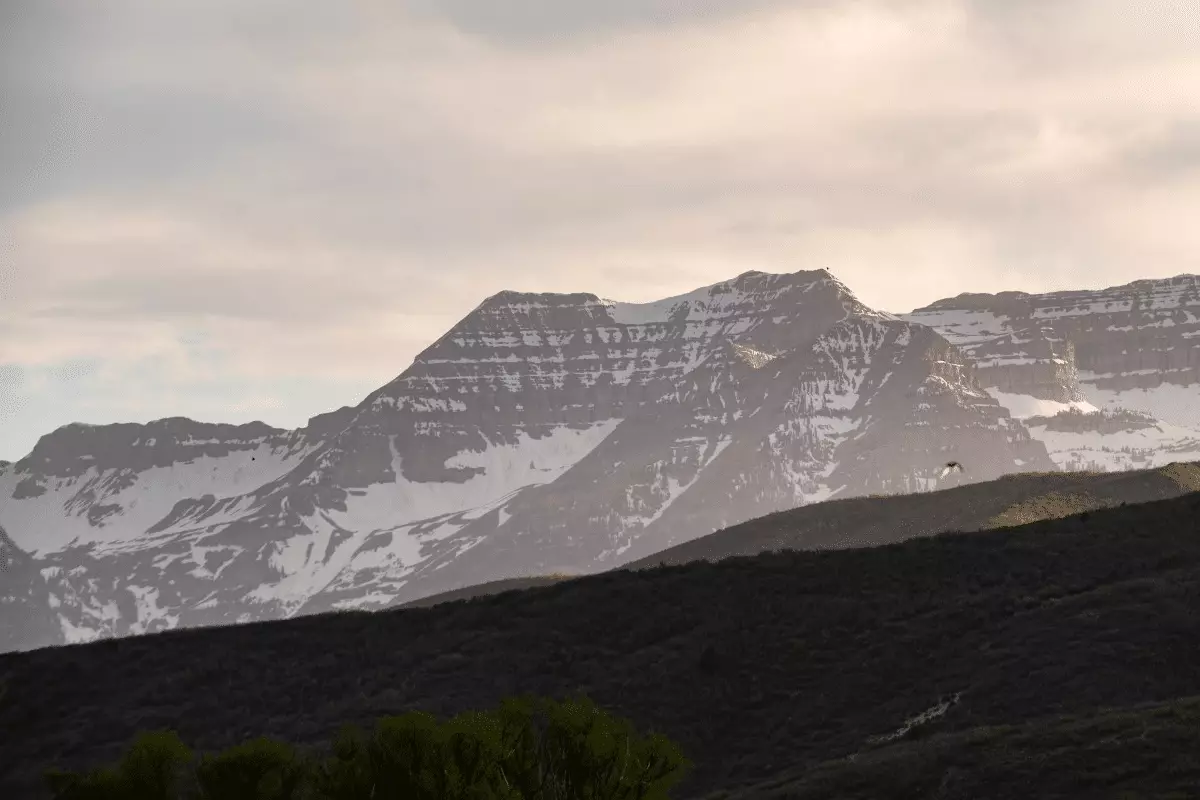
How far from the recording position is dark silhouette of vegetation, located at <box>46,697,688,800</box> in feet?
145

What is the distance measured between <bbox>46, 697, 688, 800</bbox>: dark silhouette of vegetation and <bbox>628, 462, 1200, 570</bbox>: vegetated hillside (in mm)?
118091

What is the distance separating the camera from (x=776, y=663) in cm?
8575

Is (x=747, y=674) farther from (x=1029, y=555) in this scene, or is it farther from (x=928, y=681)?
(x=1029, y=555)

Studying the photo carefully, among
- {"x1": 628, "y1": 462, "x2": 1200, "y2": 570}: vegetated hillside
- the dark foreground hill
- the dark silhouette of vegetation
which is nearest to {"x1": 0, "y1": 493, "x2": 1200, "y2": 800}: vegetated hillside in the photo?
the dark silhouette of vegetation

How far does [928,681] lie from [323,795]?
42.7 m

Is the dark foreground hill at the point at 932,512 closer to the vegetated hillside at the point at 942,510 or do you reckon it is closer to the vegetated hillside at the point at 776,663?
the vegetated hillside at the point at 942,510

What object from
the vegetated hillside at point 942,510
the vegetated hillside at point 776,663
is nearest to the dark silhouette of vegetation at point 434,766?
the vegetated hillside at point 776,663

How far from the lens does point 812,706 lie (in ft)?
261

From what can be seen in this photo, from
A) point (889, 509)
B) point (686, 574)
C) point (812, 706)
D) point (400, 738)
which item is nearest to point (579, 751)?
point (400, 738)

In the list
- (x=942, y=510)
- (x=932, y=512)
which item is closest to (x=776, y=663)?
(x=932, y=512)

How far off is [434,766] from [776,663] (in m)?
44.1

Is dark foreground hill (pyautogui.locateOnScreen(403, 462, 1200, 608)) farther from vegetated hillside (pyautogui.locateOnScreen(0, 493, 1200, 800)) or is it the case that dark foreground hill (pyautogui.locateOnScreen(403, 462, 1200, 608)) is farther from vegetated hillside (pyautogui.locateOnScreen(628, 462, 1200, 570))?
vegetated hillside (pyautogui.locateOnScreen(0, 493, 1200, 800))

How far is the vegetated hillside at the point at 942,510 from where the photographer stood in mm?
166875

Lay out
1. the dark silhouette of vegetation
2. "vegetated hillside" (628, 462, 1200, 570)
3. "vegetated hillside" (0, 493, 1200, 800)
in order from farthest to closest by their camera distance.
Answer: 1. "vegetated hillside" (628, 462, 1200, 570)
2. "vegetated hillside" (0, 493, 1200, 800)
3. the dark silhouette of vegetation
